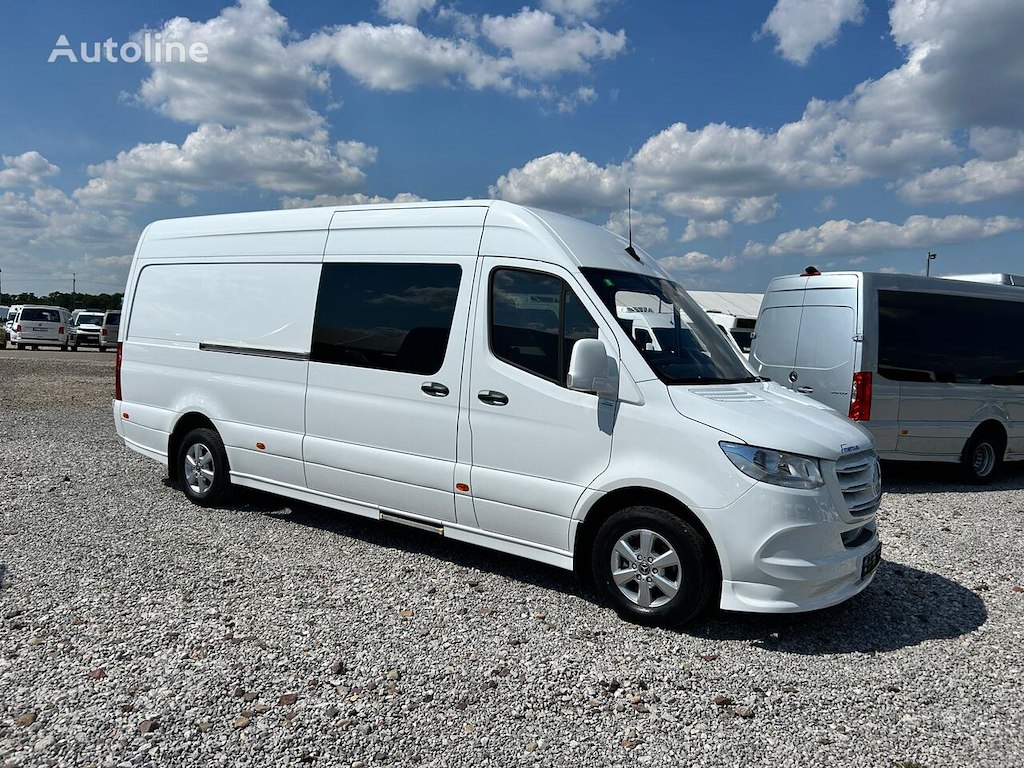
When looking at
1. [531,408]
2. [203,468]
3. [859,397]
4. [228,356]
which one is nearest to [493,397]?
[531,408]

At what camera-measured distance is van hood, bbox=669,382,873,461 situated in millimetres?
4293

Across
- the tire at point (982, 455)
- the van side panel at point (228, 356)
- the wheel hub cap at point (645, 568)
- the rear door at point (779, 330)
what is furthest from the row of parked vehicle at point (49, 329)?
the wheel hub cap at point (645, 568)

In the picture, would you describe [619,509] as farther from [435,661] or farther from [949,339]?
[949,339]

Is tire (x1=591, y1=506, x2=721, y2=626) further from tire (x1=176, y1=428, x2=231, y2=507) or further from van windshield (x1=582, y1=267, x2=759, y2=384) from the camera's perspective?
tire (x1=176, y1=428, x2=231, y2=507)

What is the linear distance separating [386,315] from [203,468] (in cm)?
265

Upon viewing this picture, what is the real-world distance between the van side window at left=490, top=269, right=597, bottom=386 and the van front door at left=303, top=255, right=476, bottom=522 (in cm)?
28

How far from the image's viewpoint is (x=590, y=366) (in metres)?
4.44

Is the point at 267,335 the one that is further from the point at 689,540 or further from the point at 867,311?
the point at 867,311

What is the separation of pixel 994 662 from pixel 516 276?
368 cm

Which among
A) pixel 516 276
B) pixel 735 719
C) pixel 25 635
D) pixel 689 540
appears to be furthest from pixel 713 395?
pixel 25 635

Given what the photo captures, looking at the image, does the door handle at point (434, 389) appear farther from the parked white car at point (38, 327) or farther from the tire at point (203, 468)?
the parked white car at point (38, 327)

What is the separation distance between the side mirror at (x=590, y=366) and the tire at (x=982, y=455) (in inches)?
272

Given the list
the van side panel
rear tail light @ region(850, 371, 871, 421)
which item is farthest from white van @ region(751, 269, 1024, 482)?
the van side panel

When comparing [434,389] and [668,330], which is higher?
[668,330]
